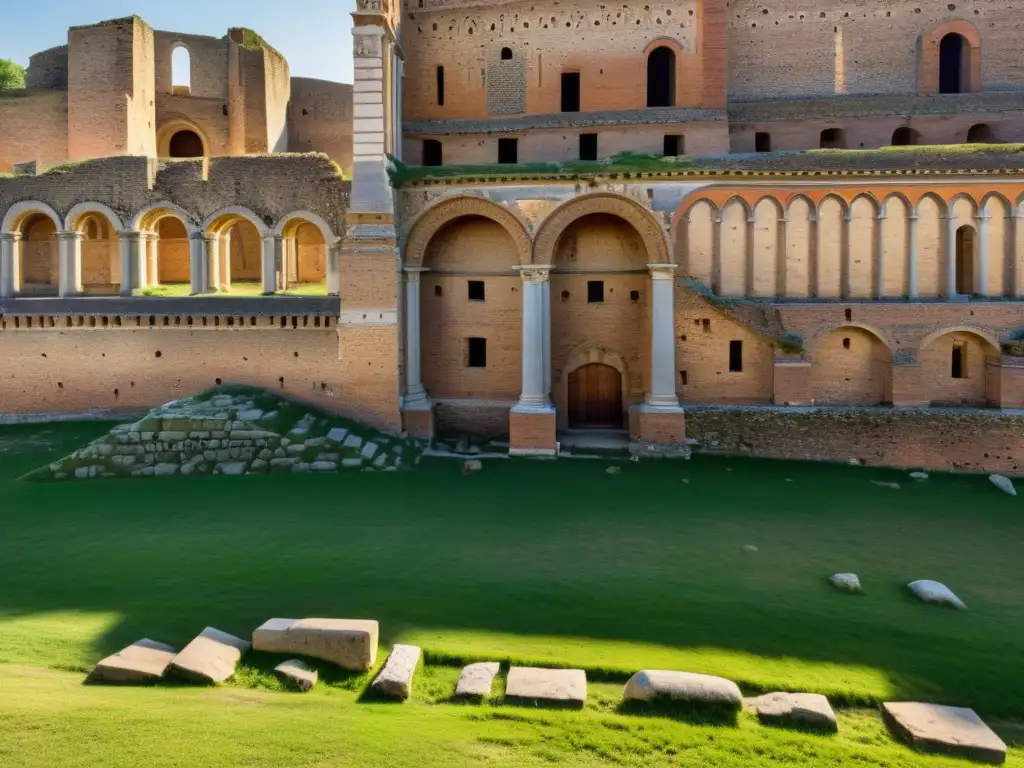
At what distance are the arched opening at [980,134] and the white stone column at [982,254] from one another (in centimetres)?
700

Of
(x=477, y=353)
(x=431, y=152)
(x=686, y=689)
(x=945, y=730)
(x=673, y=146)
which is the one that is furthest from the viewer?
(x=431, y=152)

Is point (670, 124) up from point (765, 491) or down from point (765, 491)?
up

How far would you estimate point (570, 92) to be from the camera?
24.5 m

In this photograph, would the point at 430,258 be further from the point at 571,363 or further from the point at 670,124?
the point at 670,124

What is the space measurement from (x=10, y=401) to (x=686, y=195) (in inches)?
778

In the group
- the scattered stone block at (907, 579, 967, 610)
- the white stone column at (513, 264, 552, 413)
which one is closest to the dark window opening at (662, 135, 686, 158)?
the white stone column at (513, 264, 552, 413)

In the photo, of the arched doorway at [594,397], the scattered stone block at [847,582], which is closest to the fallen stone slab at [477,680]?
the scattered stone block at [847,582]

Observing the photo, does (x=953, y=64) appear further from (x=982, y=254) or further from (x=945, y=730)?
(x=945, y=730)

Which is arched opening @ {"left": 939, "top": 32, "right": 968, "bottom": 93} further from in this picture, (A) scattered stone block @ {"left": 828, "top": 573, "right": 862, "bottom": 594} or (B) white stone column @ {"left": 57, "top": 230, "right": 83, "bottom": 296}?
(B) white stone column @ {"left": 57, "top": 230, "right": 83, "bottom": 296}

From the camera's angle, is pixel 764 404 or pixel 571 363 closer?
pixel 764 404

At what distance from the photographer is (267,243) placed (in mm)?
21109

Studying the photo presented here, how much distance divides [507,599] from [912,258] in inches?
651

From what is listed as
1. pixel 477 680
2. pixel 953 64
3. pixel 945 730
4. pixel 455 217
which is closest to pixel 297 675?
pixel 477 680

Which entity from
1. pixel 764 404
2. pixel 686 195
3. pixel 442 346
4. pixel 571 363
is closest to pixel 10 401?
pixel 442 346
